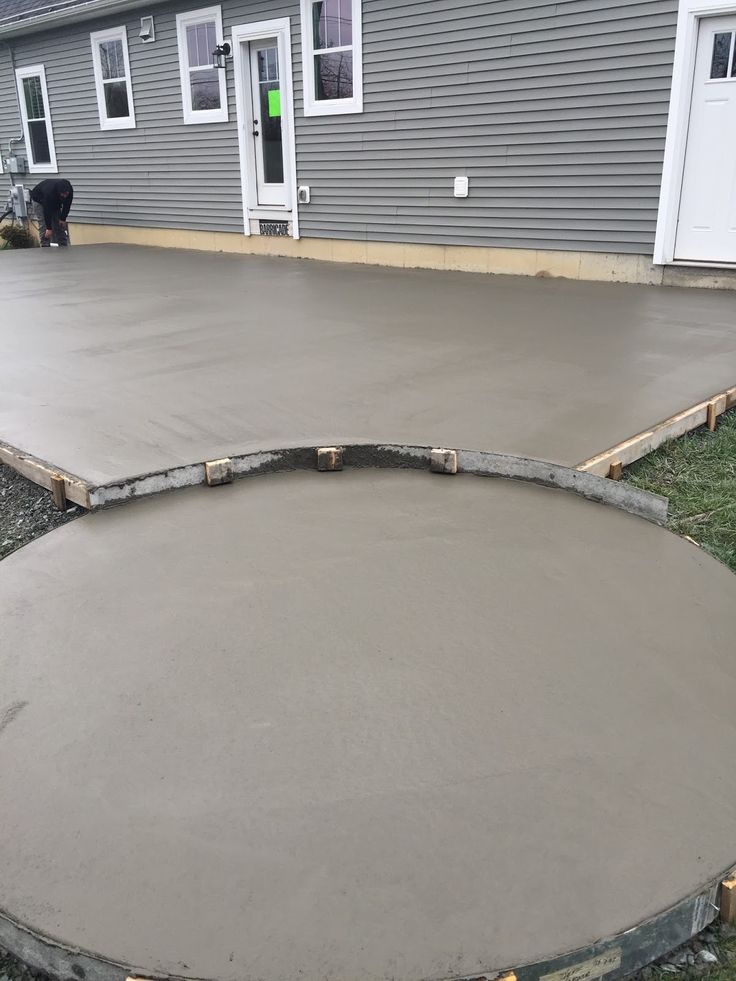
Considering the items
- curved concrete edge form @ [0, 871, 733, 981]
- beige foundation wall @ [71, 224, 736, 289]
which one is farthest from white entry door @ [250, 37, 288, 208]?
curved concrete edge form @ [0, 871, 733, 981]

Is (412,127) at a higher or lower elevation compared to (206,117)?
lower

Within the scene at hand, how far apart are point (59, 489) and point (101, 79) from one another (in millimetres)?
11069

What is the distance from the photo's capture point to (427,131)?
8000mm

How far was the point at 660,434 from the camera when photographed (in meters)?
3.25

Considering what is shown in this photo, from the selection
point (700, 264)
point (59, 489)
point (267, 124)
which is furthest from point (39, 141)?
point (59, 489)

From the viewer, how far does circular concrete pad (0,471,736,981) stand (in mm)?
1330

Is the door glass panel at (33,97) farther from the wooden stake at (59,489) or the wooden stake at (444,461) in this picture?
the wooden stake at (444,461)

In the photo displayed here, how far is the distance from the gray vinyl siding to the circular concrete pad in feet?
16.8

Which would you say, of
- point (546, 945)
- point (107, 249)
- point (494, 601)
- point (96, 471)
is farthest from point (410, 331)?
point (107, 249)

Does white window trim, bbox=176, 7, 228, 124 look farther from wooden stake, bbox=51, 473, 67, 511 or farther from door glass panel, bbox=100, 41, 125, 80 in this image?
wooden stake, bbox=51, 473, 67, 511

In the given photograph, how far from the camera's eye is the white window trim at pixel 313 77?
8.24 metres

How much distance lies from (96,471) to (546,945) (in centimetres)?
206

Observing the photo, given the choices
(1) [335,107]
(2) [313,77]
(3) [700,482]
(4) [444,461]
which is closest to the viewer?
(4) [444,461]

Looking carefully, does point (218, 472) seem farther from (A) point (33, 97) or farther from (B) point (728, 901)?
(A) point (33, 97)
